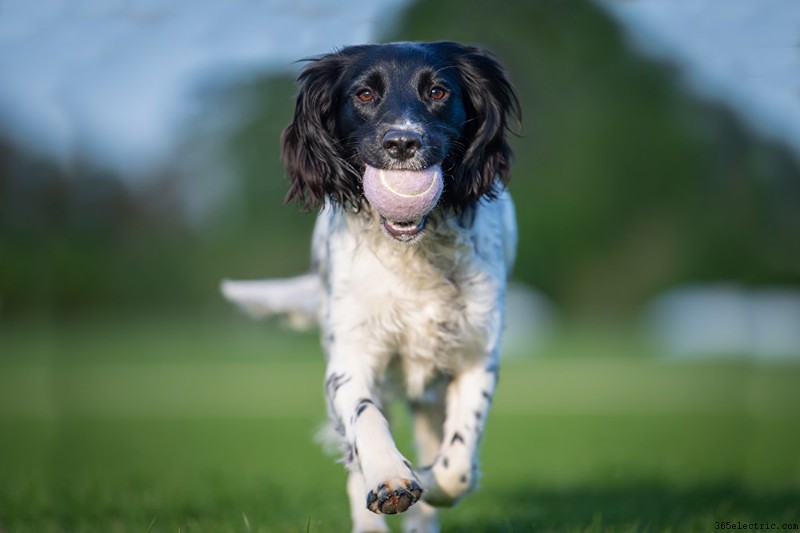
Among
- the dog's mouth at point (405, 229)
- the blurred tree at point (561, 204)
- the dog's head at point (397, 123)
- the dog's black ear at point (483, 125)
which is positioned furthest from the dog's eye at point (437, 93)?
the blurred tree at point (561, 204)

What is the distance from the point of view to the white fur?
3533 millimetres

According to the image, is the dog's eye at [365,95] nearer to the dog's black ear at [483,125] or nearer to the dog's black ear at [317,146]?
the dog's black ear at [317,146]

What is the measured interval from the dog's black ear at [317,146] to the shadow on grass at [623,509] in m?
1.38

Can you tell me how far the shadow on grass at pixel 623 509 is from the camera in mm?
3748

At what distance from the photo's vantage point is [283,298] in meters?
4.95

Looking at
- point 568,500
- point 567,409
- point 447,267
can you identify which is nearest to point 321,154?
point 447,267

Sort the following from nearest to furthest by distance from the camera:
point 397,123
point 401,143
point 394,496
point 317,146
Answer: point 394,496
point 401,143
point 397,123
point 317,146

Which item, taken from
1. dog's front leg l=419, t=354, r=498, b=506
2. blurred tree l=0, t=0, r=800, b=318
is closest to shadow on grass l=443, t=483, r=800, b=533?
dog's front leg l=419, t=354, r=498, b=506

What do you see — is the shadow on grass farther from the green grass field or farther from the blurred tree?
the blurred tree

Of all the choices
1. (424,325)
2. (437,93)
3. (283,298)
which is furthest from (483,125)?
(283,298)

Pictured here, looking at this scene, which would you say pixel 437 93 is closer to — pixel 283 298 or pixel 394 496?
pixel 394 496

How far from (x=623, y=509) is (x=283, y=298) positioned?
76.1 inches

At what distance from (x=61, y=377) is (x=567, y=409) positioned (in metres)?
8.38

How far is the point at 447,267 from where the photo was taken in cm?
363
